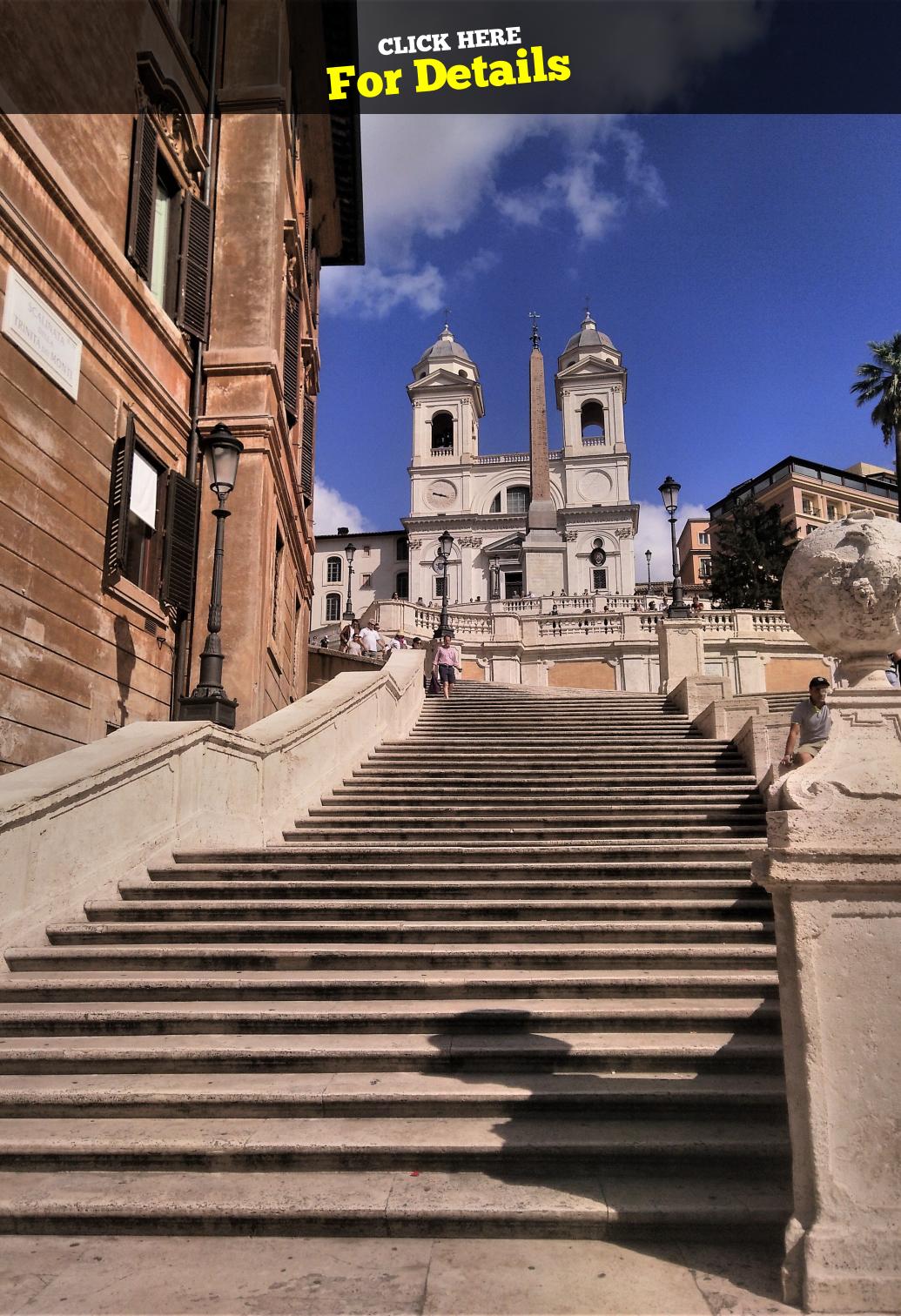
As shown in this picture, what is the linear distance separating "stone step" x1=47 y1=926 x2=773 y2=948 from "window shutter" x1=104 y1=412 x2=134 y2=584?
4.96 metres

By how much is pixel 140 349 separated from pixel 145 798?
6704 mm

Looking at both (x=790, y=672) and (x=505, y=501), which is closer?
(x=790, y=672)

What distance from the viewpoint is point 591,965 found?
5.46 m

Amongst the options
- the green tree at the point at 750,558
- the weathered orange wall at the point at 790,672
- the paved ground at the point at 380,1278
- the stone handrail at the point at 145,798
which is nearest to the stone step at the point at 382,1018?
the stone handrail at the point at 145,798

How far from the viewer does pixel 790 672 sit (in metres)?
29.6

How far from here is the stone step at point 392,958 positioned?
5.47 metres

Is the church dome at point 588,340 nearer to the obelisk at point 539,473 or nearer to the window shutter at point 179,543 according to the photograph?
the obelisk at point 539,473

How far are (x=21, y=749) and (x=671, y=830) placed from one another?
5782 millimetres

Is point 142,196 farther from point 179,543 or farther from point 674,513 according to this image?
point 674,513

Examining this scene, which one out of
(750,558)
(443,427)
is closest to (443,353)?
(443,427)

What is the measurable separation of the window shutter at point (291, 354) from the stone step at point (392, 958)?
12.4 meters

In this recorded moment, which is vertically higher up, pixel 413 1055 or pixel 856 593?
pixel 856 593

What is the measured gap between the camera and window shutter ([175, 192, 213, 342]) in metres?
12.8

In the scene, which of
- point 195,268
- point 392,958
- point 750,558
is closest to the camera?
point 392,958
